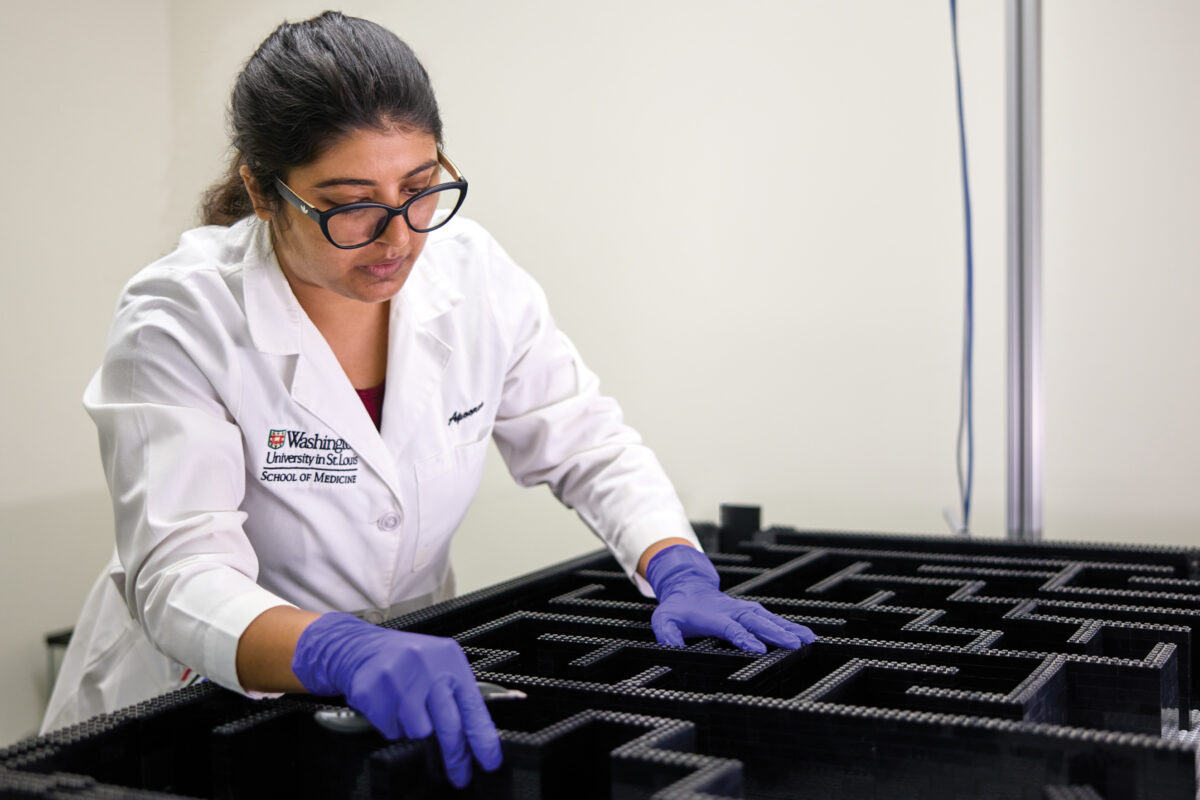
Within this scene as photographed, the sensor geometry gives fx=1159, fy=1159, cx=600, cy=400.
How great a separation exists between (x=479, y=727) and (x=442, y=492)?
0.58 m

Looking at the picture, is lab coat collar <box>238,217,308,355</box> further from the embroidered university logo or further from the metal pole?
the metal pole

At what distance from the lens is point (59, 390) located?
2.64 metres

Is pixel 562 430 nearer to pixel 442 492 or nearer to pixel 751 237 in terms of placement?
pixel 442 492

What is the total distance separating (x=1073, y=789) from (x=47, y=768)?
2.23ft

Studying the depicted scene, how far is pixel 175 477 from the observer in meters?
1.09

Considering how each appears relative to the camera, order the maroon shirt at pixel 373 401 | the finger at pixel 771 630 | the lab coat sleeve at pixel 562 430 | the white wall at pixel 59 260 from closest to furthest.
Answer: the finger at pixel 771 630, the maroon shirt at pixel 373 401, the lab coat sleeve at pixel 562 430, the white wall at pixel 59 260

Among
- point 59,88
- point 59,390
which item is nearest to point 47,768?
point 59,390

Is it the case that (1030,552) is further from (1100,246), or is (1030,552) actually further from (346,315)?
(346,315)

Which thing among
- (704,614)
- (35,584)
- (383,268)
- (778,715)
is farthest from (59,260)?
(778,715)

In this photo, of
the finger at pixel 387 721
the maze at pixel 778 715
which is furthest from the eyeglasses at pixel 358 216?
the finger at pixel 387 721

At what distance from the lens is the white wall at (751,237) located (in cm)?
179

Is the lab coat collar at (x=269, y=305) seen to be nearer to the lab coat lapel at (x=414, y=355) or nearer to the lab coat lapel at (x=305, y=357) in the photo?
the lab coat lapel at (x=305, y=357)

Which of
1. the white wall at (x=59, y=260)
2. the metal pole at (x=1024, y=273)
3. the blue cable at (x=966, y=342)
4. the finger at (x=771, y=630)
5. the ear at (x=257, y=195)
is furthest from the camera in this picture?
the white wall at (x=59, y=260)

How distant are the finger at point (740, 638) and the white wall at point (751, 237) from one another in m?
1.00
